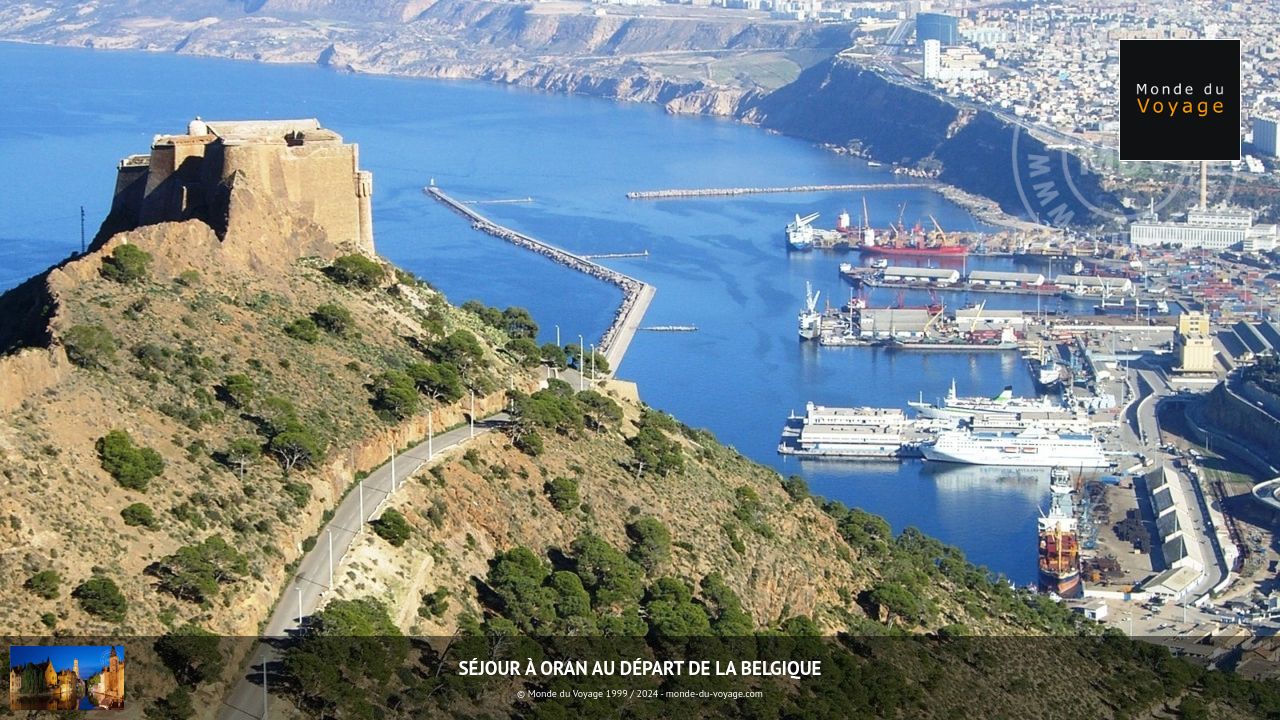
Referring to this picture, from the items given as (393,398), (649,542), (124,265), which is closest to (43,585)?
(393,398)

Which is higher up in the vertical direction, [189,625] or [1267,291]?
[1267,291]

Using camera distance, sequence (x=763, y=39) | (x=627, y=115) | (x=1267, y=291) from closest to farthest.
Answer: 1. (x=1267, y=291)
2. (x=627, y=115)
3. (x=763, y=39)

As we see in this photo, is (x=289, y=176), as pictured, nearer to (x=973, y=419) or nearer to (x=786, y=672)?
(x=786, y=672)

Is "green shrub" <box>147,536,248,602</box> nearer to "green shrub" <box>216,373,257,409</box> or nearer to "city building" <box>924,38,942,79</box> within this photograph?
"green shrub" <box>216,373,257,409</box>

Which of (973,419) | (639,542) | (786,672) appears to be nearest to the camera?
(786,672)

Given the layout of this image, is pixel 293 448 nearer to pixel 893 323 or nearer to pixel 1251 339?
pixel 893 323

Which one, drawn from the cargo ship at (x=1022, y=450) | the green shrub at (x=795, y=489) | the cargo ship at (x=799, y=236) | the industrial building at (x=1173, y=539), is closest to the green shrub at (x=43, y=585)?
the green shrub at (x=795, y=489)

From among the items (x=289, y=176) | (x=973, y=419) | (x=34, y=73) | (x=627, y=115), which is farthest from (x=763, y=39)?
(x=289, y=176)
